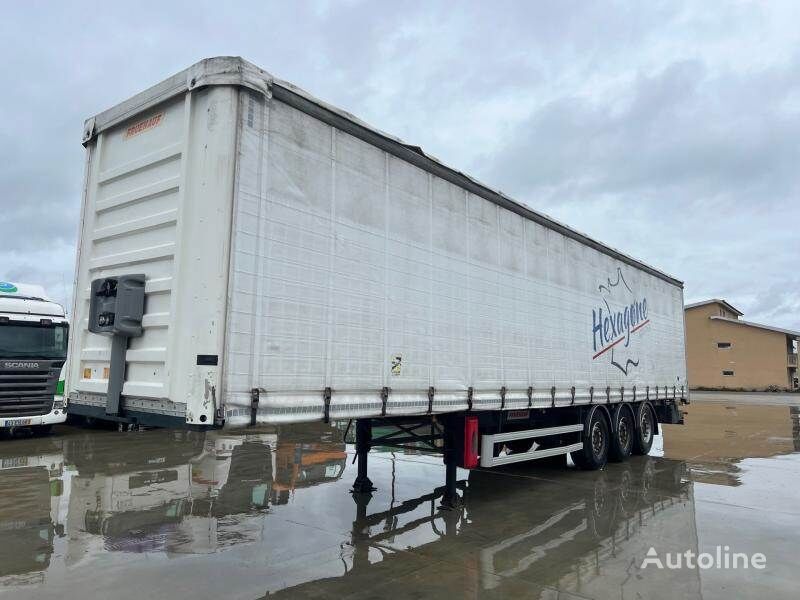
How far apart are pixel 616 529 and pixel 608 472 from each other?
152 inches

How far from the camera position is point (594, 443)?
1016 centimetres

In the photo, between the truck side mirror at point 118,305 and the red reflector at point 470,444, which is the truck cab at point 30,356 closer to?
the truck side mirror at point 118,305

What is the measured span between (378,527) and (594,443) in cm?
531

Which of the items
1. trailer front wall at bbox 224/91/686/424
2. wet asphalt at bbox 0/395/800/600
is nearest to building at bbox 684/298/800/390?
wet asphalt at bbox 0/395/800/600

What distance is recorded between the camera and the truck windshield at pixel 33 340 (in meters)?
12.4

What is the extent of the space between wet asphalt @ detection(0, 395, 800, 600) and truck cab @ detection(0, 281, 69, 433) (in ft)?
5.45

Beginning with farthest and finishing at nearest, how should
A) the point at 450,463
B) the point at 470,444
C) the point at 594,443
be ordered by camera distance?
the point at 594,443 → the point at 450,463 → the point at 470,444

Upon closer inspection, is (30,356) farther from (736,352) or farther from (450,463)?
(736,352)

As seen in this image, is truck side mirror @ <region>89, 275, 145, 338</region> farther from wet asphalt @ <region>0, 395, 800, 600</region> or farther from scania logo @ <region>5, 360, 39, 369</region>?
scania logo @ <region>5, 360, 39, 369</region>

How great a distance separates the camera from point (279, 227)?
480 cm

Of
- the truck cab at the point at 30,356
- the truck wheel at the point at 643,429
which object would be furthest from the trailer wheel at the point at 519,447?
the truck cab at the point at 30,356

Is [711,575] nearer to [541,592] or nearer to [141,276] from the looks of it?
[541,592]

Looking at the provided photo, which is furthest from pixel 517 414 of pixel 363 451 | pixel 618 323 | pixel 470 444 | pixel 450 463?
pixel 618 323

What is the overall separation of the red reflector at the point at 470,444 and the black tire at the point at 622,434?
4.80 m
